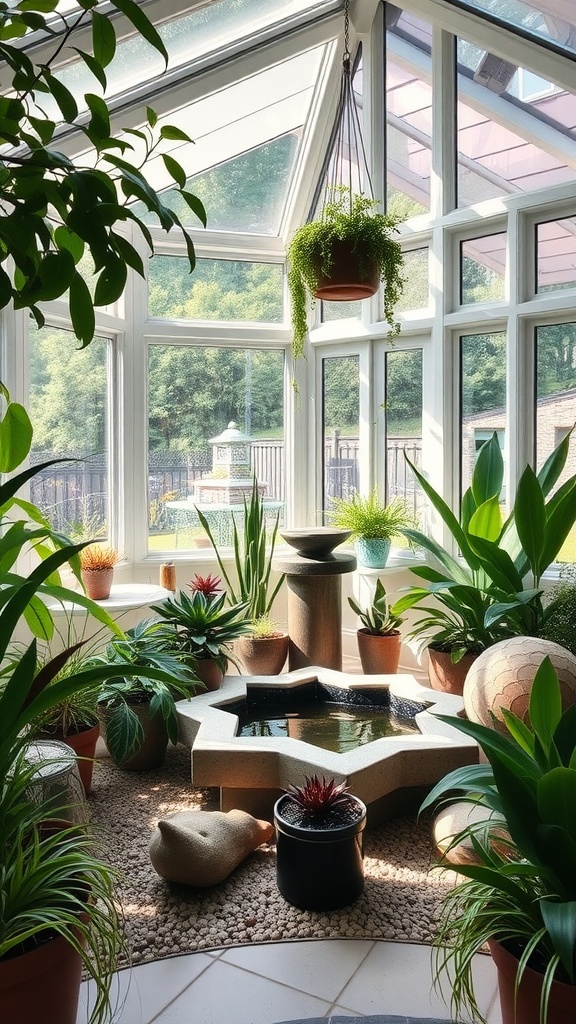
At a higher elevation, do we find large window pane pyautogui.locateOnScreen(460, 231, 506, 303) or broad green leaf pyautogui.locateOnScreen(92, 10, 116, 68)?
large window pane pyautogui.locateOnScreen(460, 231, 506, 303)

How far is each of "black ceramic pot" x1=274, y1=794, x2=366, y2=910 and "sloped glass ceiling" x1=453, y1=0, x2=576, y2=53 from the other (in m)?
3.71

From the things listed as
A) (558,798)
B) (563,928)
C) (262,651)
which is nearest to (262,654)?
(262,651)

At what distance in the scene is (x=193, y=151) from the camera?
504cm

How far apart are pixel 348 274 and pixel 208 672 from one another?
2.17 meters

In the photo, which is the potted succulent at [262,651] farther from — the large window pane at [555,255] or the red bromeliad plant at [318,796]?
the large window pane at [555,255]

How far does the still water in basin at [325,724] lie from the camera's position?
345 centimetres

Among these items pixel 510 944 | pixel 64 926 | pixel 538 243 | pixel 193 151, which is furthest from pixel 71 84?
pixel 510 944

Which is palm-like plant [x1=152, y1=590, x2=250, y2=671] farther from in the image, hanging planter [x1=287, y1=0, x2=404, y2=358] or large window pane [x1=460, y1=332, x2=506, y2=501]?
large window pane [x1=460, y1=332, x2=506, y2=501]

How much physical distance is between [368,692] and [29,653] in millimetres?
2614

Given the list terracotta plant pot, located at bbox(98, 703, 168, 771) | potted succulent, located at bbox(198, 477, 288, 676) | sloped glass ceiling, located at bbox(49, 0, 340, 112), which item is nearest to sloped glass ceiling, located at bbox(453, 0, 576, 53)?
sloped glass ceiling, located at bbox(49, 0, 340, 112)

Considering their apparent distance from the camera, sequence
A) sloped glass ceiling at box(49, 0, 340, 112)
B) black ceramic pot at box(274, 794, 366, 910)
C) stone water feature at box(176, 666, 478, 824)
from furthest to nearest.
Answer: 1. sloped glass ceiling at box(49, 0, 340, 112)
2. stone water feature at box(176, 666, 478, 824)
3. black ceramic pot at box(274, 794, 366, 910)

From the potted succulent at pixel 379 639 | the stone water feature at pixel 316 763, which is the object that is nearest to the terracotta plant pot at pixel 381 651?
the potted succulent at pixel 379 639

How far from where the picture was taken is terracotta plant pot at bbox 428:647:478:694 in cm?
407

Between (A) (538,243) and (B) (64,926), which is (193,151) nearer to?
(A) (538,243)
